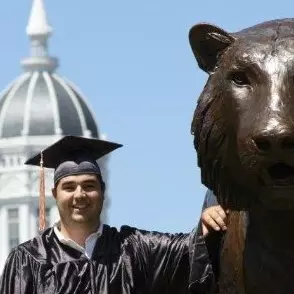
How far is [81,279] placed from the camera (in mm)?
7961

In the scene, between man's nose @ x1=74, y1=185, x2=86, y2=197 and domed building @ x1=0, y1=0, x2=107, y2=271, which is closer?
man's nose @ x1=74, y1=185, x2=86, y2=197

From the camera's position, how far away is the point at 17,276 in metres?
7.93

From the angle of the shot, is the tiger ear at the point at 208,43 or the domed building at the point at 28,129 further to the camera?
the domed building at the point at 28,129

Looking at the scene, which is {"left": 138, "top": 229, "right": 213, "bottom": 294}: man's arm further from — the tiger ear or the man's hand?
the tiger ear

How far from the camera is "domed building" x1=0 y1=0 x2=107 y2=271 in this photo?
116625mm

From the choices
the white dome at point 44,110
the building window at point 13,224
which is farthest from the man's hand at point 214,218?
the building window at point 13,224

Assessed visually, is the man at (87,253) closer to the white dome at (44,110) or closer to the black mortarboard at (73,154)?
the black mortarboard at (73,154)

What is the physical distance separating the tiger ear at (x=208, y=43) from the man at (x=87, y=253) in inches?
58.0

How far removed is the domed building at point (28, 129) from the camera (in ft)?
383

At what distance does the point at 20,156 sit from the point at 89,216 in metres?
111

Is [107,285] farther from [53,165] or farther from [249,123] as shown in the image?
[249,123]

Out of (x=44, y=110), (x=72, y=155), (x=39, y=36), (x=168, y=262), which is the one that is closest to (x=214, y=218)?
(x=168, y=262)

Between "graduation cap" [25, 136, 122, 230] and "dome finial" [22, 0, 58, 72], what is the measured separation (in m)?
122

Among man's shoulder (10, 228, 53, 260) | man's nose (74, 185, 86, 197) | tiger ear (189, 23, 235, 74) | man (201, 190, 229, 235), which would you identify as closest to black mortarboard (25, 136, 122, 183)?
man's nose (74, 185, 86, 197)
